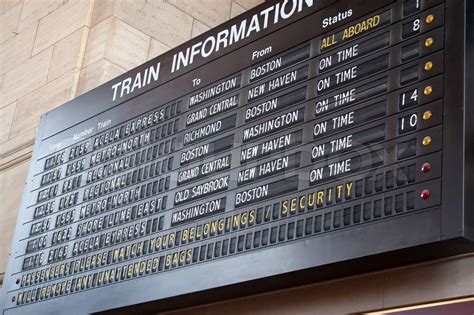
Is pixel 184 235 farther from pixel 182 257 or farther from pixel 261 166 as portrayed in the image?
pixel 261 166

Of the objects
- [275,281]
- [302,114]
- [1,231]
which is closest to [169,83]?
[302,114]

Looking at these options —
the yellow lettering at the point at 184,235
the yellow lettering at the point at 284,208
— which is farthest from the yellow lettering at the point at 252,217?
the yellow lettering at the point at 184,235

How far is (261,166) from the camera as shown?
658 centimetres

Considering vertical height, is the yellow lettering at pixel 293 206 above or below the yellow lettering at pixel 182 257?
above

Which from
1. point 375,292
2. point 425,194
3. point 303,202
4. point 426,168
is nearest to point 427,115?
point 426,168

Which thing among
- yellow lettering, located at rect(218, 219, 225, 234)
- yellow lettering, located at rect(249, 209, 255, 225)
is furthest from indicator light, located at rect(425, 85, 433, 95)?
yellow lettering, located at rect(218, 219, 225, 234)

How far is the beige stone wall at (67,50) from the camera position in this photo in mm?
11109

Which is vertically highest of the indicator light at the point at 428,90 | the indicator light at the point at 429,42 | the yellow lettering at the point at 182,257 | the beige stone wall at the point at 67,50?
the beige stone wall at the point at 67,50

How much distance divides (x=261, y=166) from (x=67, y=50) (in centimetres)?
Answer: 575

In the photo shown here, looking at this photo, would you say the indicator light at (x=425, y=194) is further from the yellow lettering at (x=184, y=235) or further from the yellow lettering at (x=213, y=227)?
the yellow lettering at (x=184, y=235)

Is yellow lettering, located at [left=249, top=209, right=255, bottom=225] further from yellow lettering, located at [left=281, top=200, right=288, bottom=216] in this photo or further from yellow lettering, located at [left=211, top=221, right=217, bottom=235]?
yellow lettering, located at [left=211, top=221, right=217, bottom=235]

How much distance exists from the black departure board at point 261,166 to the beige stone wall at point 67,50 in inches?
78.8

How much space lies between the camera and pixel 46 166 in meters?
9.27

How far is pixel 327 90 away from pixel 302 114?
26cm
